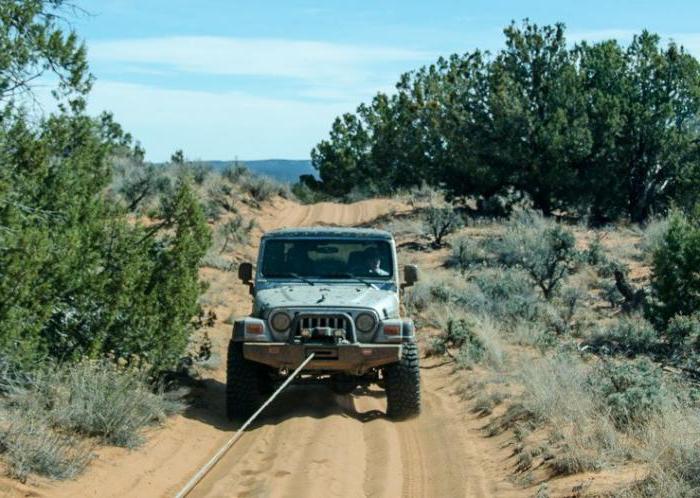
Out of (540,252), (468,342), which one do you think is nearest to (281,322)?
(468,342)

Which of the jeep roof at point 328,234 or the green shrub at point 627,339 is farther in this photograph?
the green shrub at point 627,339

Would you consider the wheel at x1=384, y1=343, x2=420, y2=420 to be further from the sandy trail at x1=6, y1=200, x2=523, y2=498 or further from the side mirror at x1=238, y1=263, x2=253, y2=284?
the side mirror at x1=238, y1=263, x2=253, y2=284

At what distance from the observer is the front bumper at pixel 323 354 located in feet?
34.0

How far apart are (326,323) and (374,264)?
158 centimetres

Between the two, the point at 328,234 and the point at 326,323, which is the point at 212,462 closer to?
the point at 326,323

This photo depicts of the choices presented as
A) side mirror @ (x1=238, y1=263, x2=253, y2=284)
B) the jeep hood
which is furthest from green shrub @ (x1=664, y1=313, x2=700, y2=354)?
side mirror @ (x1=238, y1=263, x2=253, y2=284)

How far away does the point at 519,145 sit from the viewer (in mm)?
33250

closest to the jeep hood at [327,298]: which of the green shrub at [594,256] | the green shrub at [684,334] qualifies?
the green shrub at [684,334]

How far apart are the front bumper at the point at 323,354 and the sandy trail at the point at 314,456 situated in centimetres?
69

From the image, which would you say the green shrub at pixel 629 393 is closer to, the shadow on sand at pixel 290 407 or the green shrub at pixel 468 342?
the shadow on sand at pixel 290 407

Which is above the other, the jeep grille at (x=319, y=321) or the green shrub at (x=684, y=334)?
the jeep grille at (x=319, y=321)

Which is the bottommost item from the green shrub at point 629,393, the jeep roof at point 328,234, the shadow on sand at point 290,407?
the shadow on sand at point 290,407

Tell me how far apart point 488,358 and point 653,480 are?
7.50 meters

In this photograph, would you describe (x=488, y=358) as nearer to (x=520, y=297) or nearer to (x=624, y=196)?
(x=520, y=297)
